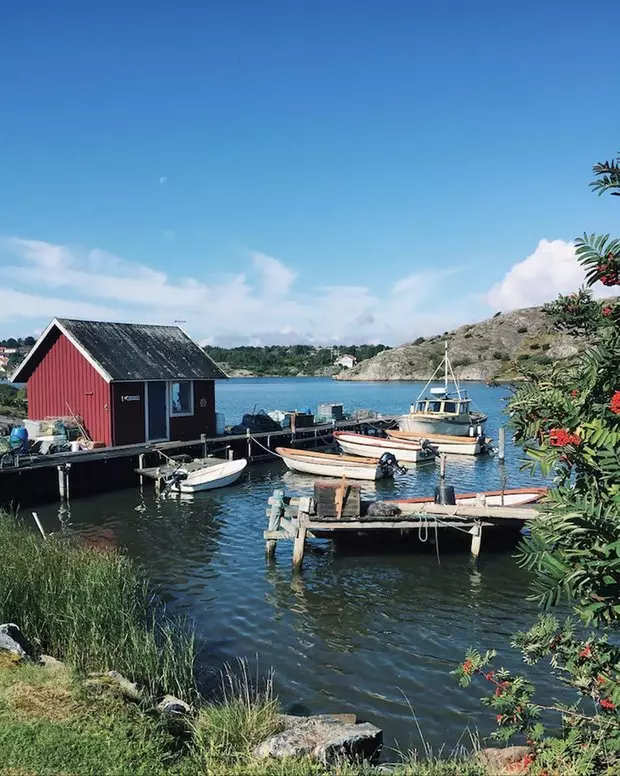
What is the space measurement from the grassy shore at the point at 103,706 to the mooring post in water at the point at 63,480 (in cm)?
Answer: 1309

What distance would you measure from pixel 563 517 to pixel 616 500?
34cm

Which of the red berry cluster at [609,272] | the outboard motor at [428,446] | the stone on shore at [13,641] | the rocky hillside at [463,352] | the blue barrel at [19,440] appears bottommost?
the outboard motor at [428,446]

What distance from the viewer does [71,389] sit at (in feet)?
88.5

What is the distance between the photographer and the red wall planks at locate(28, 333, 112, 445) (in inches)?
1033

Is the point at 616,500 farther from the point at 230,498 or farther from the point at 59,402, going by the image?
the point at 59,402

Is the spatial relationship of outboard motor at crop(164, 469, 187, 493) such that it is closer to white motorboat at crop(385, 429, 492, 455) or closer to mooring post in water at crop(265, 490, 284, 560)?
mooring post in water at crop(265, 490, 284, 560)

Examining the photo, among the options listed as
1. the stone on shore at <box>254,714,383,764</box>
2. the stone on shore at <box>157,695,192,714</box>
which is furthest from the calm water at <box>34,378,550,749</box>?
the stone on shore at <box>157,695,192,714</box>

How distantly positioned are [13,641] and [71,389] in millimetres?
19966

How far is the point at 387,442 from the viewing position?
34.3m

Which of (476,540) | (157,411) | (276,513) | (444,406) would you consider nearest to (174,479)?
(157,411)

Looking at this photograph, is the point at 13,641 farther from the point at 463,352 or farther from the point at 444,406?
the point at 463,352

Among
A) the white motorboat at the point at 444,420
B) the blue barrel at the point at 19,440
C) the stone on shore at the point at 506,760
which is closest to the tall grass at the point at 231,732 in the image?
the stone on shore at the point at 506,760

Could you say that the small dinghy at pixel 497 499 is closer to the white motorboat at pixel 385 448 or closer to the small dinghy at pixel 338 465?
the small dinghy at pixel 338 465

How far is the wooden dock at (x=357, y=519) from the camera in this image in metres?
16.0
